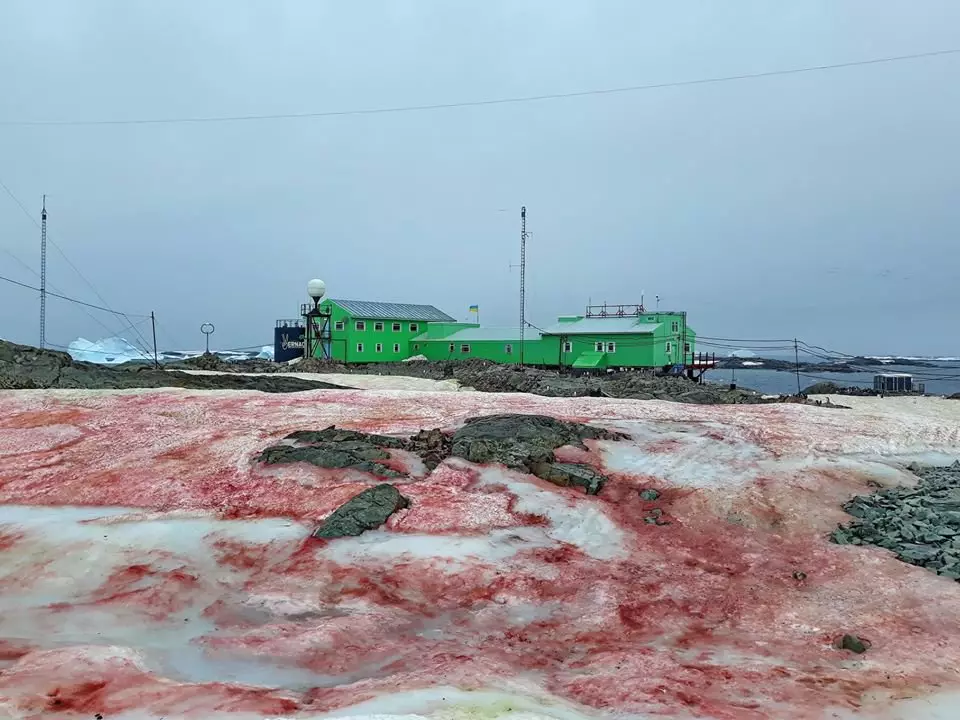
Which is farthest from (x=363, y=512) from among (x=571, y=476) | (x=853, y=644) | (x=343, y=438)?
(x=853, y=644)

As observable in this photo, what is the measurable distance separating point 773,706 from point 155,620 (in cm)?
829

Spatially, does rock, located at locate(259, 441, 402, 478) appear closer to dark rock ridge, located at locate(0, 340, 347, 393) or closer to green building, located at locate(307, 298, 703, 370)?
dark rock ridge, located at locate(0, 340, 347, 393)

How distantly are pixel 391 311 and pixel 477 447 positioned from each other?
53.5m

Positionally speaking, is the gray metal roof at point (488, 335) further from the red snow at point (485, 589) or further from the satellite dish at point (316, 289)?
the red snow at point (485, 589)

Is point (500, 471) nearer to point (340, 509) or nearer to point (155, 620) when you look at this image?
point (340, 509)

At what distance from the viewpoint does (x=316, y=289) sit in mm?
58281

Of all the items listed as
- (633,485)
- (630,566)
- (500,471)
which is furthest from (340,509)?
(633,485)

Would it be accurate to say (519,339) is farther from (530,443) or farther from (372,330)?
(530,443)

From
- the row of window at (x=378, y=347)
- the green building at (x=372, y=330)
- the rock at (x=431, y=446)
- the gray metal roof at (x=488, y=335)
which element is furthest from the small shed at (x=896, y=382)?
the row of window at (x=378, y=347)

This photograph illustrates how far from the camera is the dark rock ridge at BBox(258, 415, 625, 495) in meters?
15.0

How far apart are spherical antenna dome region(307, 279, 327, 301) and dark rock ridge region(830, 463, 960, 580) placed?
51.2 meters

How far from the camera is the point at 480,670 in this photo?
7102 millimetres

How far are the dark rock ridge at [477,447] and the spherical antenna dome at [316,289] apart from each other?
42244mm

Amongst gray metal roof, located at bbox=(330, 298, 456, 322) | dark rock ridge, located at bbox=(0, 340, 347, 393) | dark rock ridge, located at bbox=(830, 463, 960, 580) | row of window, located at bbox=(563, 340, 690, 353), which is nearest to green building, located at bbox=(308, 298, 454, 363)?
gray metal roof, located at bbox=(330, 298, 456, 322)
